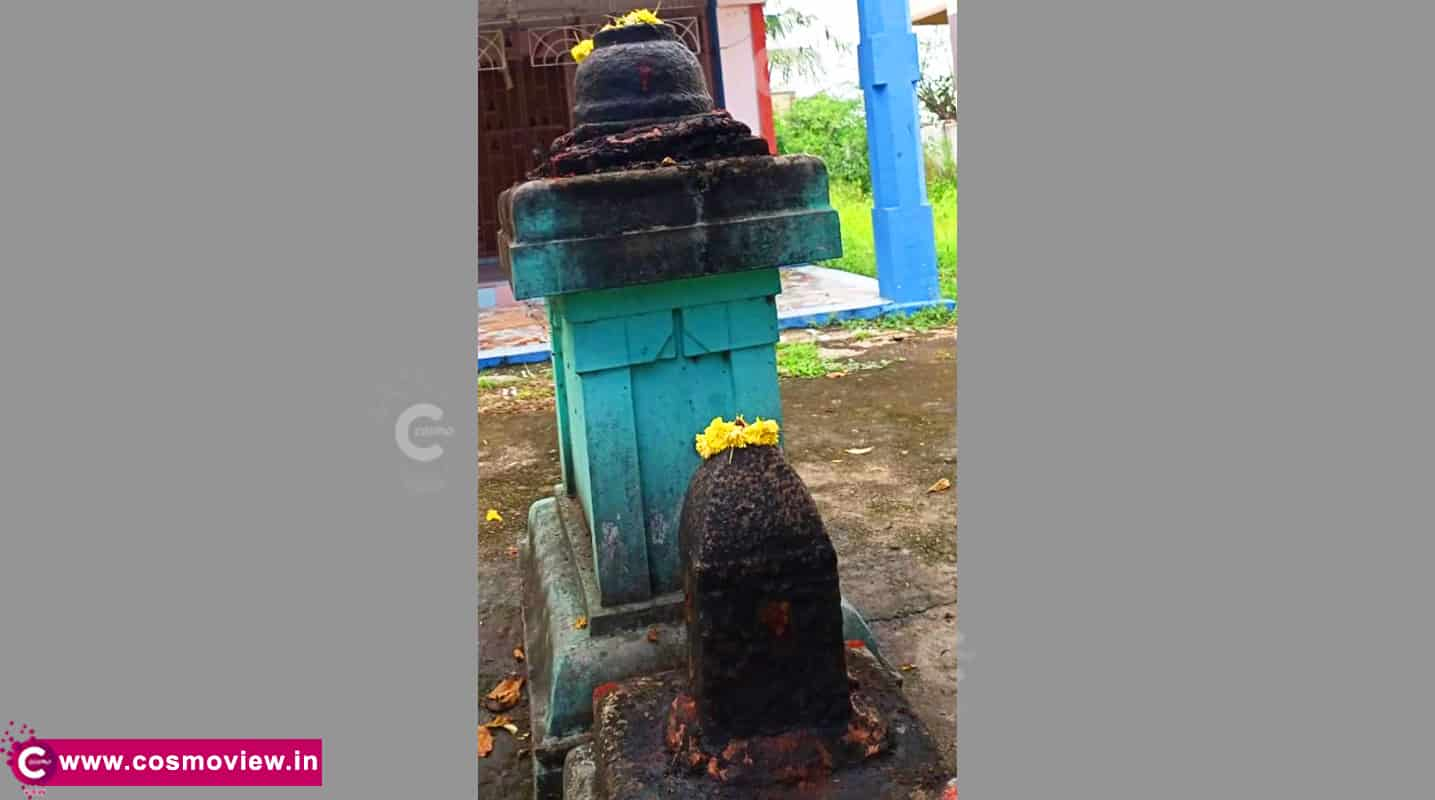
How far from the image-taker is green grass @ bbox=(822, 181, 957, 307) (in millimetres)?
A: 9688

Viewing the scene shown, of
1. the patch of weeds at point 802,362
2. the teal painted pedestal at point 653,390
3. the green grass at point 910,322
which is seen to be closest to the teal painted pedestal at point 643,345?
the teal painted pedestal at point 653,390

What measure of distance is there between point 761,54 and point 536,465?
696 centimetres

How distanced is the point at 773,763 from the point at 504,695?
4.20 ft

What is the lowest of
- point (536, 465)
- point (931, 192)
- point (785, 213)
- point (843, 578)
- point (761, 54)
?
point (843, 578)

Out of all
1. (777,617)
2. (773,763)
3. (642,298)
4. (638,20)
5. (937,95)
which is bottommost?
(773,763)

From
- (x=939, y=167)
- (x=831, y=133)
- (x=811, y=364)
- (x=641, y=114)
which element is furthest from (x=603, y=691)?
(x=831, y=133)

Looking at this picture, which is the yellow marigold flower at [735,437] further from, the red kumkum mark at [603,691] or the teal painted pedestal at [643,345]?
the red kumkum mark at [603,691]

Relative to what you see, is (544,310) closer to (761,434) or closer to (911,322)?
(911,322)

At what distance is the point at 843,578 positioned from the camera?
3.73 metres

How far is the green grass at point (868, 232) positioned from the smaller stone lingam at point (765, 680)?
6339mm

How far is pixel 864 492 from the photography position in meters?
4.62
